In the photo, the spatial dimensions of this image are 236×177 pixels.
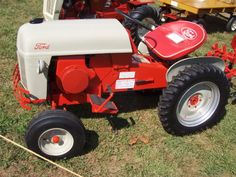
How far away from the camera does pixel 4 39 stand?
19.5 feet

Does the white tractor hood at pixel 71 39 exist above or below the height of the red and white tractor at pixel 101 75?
above

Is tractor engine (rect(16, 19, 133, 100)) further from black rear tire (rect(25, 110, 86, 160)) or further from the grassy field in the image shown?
the grassy field

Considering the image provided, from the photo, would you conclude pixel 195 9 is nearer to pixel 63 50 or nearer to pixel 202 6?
pixel 202 6

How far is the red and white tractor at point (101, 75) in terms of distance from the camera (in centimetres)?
321

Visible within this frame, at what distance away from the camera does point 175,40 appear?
376 cm

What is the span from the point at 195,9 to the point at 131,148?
13.3 ft

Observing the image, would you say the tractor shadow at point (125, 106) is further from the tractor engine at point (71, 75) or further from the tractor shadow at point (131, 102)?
the tractor engine at point (71, 75)

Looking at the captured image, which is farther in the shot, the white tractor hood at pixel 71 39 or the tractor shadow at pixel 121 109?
the tractor shadow at pixel 121 109

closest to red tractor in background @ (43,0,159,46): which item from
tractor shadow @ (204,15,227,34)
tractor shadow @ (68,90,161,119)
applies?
tractor shadow @ (68,90,161,119)

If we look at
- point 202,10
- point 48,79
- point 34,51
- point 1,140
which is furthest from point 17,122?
point 202,10

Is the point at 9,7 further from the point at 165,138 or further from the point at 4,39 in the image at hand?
the point at 165,138

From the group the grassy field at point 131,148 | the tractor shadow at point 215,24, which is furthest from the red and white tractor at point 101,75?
the tractor shadow at point 215,24

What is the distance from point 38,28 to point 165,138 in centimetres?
172

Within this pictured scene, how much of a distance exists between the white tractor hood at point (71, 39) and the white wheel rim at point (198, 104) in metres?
0.85
